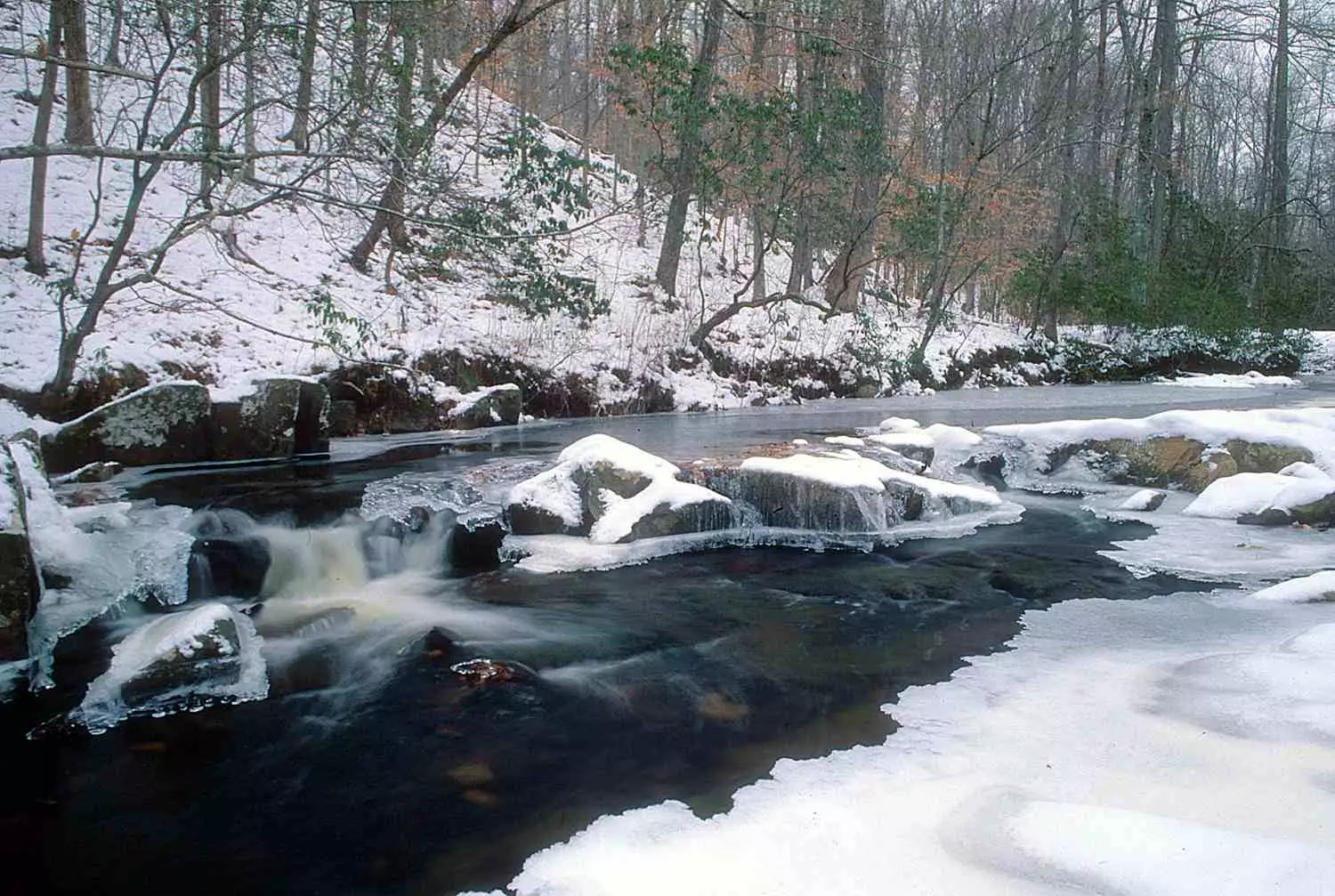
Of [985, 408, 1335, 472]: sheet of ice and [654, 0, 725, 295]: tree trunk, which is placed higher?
[654, 0, 725, 295]: tree trunk

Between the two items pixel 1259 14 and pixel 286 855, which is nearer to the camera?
pixel 286 855

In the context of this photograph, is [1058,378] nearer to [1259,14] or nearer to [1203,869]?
[1259,14]

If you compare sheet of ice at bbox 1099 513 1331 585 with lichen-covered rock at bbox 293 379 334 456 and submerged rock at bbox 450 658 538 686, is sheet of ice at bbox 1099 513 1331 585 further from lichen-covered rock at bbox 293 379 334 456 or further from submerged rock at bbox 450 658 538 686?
lichen-covered rock at bbox 293 379 334 456

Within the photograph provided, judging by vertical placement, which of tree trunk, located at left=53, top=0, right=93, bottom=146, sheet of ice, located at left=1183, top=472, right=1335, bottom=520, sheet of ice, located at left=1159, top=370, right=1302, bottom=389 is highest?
tree trunk, located at left=53, top=0, right=93, bottom=146

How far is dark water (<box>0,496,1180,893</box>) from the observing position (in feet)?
9.78

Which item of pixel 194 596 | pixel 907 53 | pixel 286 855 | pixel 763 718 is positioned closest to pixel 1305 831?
pixel 763 718

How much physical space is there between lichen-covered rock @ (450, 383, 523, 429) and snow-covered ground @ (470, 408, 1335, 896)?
8568 millimetres

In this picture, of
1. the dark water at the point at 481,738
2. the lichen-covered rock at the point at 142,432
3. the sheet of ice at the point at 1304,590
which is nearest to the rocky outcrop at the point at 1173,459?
the dark water at the point at 481,738

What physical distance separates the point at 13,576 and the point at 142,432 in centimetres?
472

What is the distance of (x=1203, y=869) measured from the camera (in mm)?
2426

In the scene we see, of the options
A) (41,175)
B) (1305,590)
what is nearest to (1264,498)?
(1305,590)

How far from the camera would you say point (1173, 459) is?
8.72 m

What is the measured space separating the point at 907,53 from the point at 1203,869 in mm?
21417

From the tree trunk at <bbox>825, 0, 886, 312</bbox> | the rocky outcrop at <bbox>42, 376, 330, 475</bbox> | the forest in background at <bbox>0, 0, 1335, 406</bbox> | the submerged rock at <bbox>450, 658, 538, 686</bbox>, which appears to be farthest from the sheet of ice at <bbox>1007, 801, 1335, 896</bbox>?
the tree trunk at <bbox>825, 0, 886, 312</bbox>
